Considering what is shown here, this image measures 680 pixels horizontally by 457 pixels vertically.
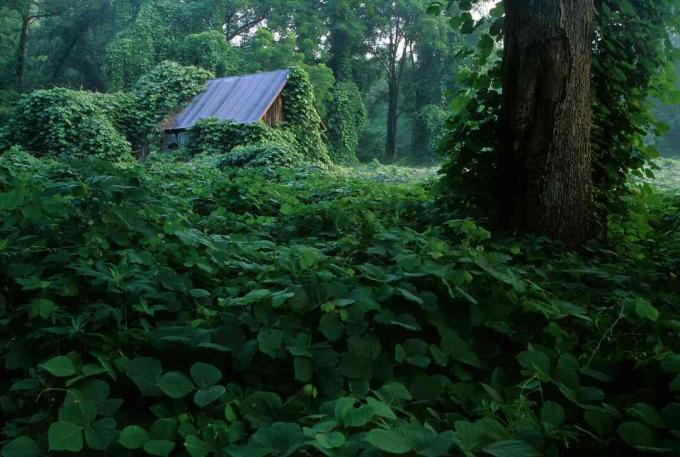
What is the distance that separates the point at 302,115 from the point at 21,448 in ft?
70.7

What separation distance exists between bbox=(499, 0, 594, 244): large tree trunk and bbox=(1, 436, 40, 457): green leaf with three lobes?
2938 mm

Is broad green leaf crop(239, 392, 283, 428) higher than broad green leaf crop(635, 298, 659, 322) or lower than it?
lower

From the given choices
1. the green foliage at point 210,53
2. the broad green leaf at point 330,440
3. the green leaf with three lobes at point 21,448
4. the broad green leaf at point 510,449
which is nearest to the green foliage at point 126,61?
the green foliage at point 210,53

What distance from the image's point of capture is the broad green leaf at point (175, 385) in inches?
59.1

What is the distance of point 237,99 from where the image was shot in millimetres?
21594

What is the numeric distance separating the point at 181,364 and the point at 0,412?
22.0 inches

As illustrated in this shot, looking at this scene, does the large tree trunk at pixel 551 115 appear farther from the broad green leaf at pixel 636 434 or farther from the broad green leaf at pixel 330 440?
the broad green leaf at pixel 330 440

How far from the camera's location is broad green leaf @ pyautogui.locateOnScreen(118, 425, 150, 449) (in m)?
1.34

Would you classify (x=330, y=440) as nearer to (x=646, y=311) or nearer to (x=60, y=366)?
(x=60, y=366)

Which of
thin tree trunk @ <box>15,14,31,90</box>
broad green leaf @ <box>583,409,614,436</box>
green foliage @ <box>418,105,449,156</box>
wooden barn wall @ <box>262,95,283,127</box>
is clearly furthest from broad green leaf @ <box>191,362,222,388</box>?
thin tree trunk @ <box>15,14,31,90</box>

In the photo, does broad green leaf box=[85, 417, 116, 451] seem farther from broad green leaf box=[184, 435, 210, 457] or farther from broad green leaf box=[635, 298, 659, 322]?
broad green leaf box=[635, 298, 659, 322]

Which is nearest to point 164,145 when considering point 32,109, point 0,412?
point 32,109

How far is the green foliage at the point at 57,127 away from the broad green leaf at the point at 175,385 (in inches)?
765

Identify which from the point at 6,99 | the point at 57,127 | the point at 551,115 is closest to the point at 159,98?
the point at 57,127
